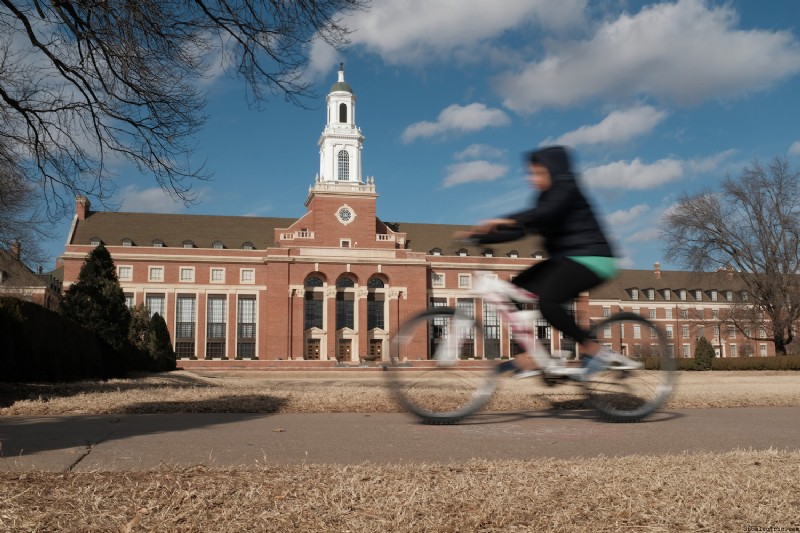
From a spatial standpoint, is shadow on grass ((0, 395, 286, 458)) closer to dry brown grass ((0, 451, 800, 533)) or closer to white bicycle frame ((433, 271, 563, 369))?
dry brown grass ((0, 451, 800, 533))

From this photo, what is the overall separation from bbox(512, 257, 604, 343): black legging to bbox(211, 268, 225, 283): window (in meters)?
62.8

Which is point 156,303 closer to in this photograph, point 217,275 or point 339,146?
point 217,275

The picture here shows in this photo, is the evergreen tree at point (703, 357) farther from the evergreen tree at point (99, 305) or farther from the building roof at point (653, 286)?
the building roof at point (653, 286)

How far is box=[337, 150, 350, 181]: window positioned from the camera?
6906cm

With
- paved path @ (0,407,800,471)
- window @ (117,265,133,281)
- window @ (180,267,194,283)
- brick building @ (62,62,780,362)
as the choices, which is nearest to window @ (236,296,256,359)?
brick building @ (62,62,780,362)

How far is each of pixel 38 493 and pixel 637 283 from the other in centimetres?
9464

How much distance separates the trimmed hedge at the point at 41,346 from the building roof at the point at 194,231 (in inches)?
1942

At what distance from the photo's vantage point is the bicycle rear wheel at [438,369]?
5.25 meters

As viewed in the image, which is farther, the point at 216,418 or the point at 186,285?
the point at 186,285

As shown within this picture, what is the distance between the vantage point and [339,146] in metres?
68.9

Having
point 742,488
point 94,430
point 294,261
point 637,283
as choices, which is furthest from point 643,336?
point 637,283

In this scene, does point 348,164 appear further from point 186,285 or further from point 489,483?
point 489,483

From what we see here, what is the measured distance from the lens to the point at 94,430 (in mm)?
5004

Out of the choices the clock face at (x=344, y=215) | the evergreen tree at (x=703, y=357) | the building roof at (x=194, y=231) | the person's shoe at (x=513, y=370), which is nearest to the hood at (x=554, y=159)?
the person's shoe at (x=513, y=370)
